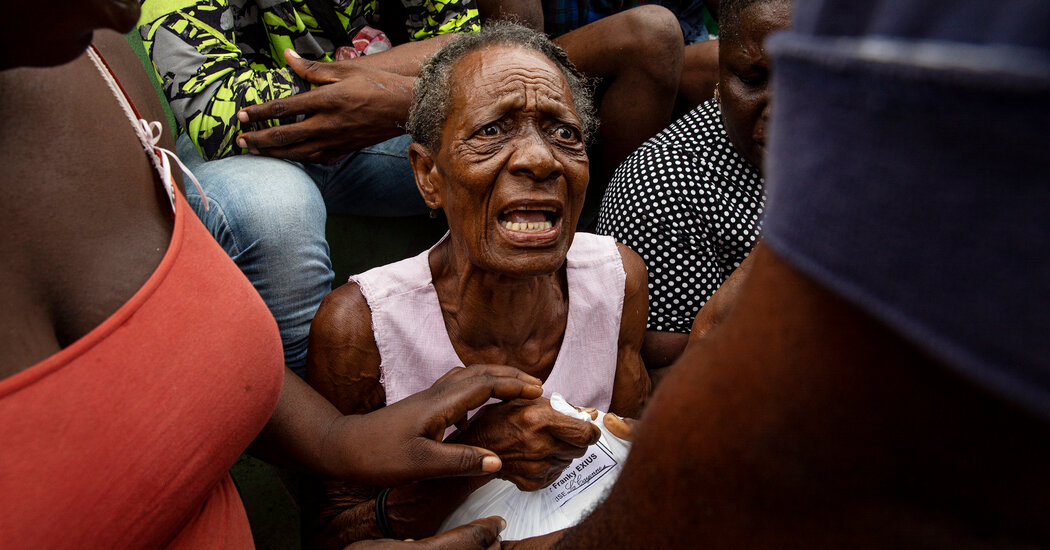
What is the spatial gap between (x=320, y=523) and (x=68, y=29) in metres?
1.73

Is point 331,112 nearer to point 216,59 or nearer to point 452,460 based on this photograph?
point 216,59

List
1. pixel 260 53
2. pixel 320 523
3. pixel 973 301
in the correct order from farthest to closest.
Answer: pixel 260 53 → pixel 320 523 → pixel 973 301

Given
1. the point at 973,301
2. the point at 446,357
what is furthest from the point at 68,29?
the point at 446,357

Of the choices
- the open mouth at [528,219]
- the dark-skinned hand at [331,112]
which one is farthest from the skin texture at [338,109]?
the open mouth at [528,219]

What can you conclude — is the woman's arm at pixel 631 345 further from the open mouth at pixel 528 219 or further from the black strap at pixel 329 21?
the black strap at pixel 329 21

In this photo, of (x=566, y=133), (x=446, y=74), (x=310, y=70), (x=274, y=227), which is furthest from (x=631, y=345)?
(x=310, y=70)

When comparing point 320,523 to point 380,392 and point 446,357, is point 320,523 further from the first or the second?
point 446,357

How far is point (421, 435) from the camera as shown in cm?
177

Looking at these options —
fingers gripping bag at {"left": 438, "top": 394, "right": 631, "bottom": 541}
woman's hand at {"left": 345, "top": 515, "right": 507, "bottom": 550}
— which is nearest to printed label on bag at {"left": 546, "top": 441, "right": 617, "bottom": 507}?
fingers gripping bag at {"left": 438, "top": 394, "right": 631, "bottom": 541}

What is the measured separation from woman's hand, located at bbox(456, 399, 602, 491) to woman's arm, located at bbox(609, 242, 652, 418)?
0.51 meters

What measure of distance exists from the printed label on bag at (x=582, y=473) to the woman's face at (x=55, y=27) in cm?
160

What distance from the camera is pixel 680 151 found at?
2.87 metres

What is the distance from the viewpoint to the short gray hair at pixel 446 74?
2.14 metres

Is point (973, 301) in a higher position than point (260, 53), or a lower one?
higher
